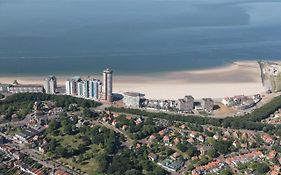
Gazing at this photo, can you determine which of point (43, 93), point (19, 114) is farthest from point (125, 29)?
point (19, 114)

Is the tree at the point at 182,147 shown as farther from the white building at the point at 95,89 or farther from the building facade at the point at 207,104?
the white building at the point at 95,89

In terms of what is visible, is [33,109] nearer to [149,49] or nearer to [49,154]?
[49,154]

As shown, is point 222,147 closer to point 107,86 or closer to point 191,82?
point 107,86

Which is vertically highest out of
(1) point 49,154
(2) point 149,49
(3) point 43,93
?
(2) point 149,49

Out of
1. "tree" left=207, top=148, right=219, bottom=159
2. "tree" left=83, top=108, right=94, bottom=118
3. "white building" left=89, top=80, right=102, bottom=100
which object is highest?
"white building" left=89, top=80, right=102, bottom=100

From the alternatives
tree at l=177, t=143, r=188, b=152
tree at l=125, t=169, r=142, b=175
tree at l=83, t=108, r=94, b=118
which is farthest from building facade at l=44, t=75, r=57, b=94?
tree at l=125, t=169, r=142, b=175

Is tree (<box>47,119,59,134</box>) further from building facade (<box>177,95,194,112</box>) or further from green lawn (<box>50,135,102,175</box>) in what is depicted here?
building facade (<box>177,95,194,112</box>)

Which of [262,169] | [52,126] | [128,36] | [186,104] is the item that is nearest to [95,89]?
[52,126]
